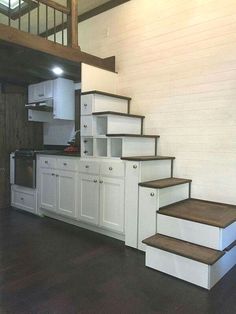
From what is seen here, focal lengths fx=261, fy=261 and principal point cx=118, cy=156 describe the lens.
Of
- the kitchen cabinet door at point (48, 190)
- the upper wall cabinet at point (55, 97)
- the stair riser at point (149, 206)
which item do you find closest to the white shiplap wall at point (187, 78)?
the stair riser at point (149, 206)

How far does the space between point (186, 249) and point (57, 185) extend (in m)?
2.01

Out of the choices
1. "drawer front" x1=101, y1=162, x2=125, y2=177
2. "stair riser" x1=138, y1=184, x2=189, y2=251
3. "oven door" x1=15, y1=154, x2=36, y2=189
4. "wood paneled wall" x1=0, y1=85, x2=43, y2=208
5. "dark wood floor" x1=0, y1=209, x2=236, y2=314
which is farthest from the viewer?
"wood paneled wall" x1=0, y1=85, x2=43, y2=208

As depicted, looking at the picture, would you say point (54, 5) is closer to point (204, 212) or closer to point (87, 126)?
point (87, 126)

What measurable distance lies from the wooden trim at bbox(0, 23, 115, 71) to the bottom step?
234cm

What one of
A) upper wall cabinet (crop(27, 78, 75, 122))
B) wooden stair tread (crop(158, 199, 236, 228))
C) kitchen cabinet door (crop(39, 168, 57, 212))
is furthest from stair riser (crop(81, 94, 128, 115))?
wooden stair tread (crop(158, 199, 236, 228))

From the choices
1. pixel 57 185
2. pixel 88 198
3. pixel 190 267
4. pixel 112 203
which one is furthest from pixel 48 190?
pixel 190 267

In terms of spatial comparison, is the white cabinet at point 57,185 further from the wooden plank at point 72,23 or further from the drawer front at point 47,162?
the wooden plank at point 72,23

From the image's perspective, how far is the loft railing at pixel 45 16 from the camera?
10.2ft

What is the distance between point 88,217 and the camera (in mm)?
3158

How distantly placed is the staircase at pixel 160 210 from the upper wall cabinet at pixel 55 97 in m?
0.93

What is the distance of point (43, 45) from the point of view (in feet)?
9.71

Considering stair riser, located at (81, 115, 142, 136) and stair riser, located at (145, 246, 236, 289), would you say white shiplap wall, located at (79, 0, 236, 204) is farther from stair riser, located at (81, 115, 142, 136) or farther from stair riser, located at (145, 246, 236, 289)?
stair riser, located at (145, 246, 236, 289)

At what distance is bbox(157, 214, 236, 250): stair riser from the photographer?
7.04ft

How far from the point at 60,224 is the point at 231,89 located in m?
2.67
